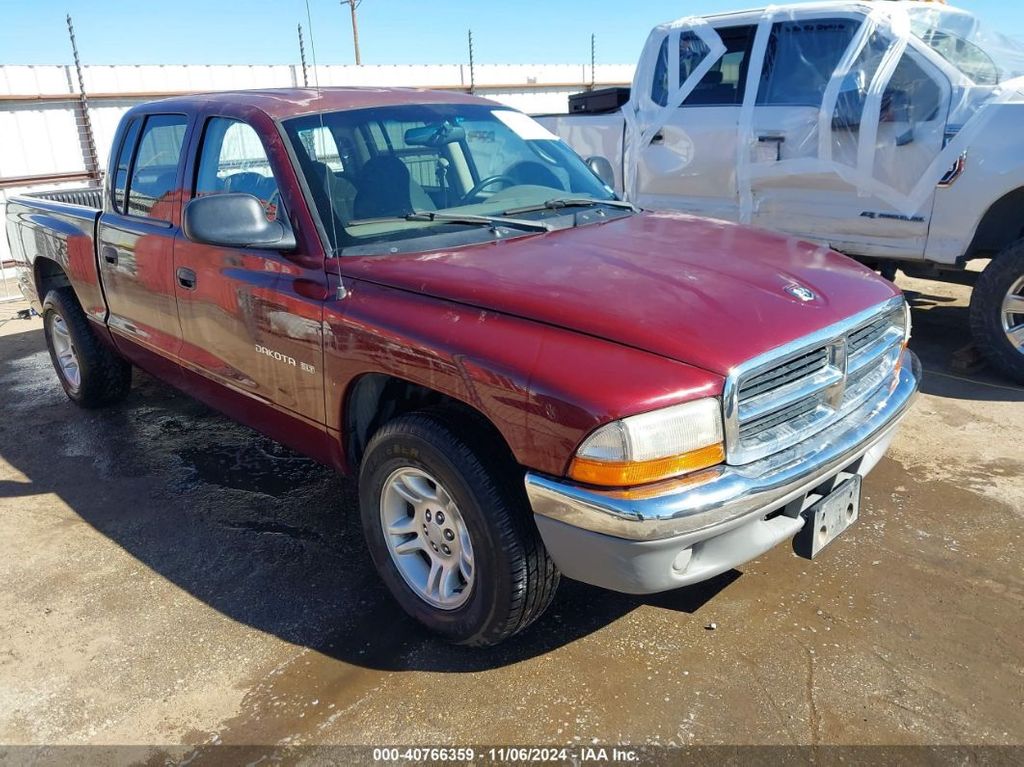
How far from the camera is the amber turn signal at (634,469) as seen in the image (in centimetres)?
215

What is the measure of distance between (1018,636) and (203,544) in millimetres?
3238

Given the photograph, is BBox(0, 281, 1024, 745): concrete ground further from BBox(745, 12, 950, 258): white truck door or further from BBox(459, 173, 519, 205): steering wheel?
BBox(745, 12, 950, 258): white truck door

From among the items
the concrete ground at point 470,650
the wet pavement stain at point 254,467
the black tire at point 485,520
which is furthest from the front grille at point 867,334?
the wet pavement stain at point 254,467

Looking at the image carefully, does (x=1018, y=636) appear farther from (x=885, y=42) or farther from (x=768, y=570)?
(x=885, y=42)

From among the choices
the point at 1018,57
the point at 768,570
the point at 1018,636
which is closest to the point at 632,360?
the point at 768,570

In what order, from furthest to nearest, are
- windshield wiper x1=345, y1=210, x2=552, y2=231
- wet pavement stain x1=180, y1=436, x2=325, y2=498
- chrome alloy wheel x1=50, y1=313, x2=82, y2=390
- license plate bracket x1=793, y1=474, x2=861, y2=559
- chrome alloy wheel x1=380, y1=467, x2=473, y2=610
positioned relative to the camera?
1. chrome alloy wheel x1=50, y1=313, x2=82, y2=390
2. wet pavement stain x1=180, y1=436, x2=325, y2=498
3. windshield wiper x1=345, y1=210, x2=552, y2=231
4. chrome alloy wheel x1=380, y1=467, x2=473, y2=610
5. license plate bracket x1=793, y1=474, x2=861, y2=559

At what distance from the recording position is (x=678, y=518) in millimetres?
2146

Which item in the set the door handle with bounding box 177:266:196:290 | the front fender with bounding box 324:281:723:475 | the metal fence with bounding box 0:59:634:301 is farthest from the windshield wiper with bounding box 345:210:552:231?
the metal fence with bounding box 0:59:634:301

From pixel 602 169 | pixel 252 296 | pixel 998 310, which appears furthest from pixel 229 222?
pixel 998 310

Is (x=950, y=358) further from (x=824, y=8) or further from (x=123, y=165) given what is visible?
(x=123, y=165)

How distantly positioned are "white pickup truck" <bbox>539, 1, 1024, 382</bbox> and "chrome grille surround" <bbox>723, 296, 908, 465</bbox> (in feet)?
6.56

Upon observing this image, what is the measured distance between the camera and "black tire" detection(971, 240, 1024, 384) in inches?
191

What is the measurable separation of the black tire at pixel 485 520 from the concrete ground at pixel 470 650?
0.22 m

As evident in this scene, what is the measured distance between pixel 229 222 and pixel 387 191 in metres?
0.64
